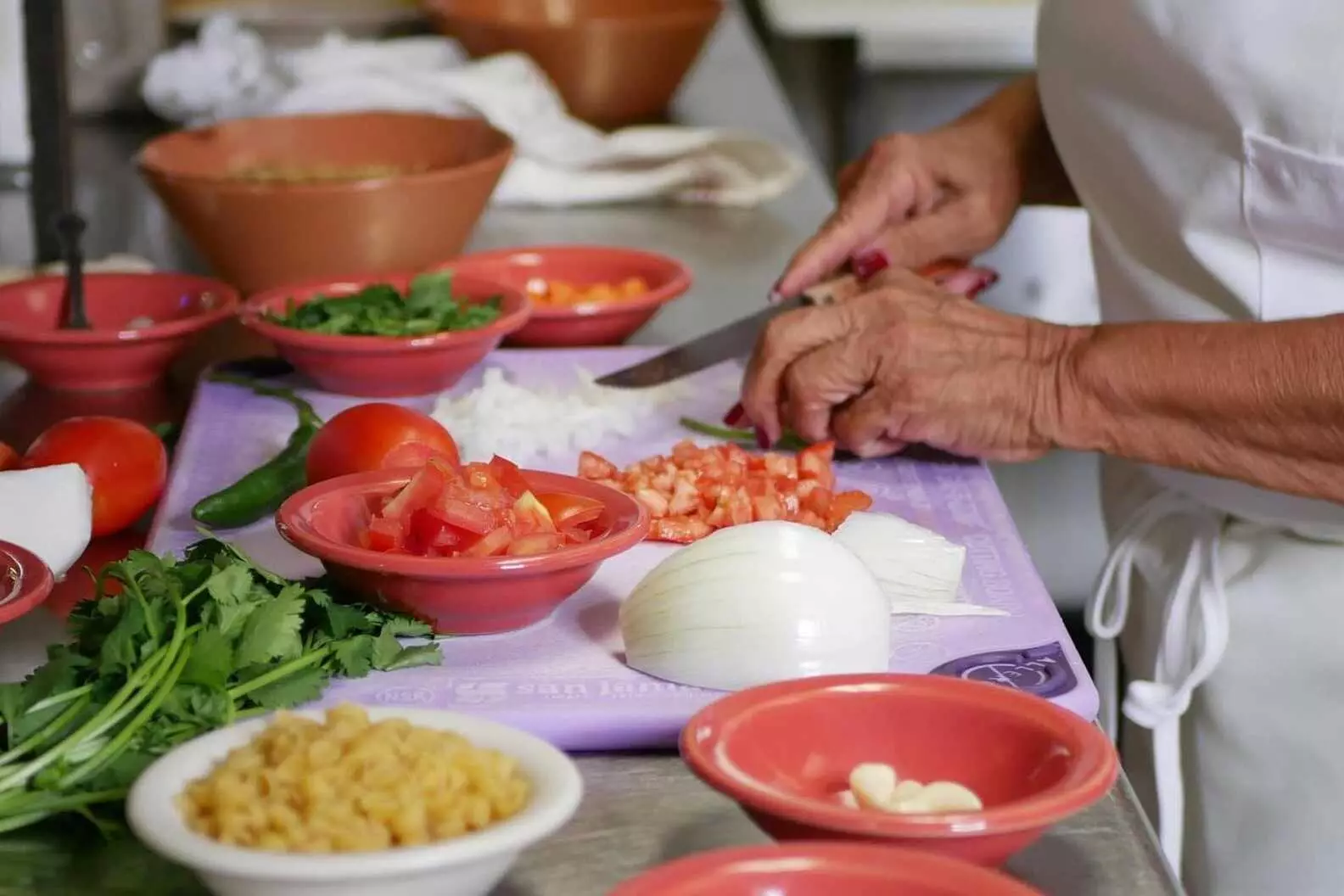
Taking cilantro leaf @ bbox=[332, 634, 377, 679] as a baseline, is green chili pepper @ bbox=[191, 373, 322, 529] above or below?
below

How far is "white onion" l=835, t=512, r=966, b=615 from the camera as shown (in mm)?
1245

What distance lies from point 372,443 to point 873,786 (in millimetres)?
616

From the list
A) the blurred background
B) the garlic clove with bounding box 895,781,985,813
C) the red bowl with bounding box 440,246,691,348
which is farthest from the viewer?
the blurred background

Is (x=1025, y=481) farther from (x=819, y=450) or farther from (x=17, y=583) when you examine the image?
(x=17, y=583)

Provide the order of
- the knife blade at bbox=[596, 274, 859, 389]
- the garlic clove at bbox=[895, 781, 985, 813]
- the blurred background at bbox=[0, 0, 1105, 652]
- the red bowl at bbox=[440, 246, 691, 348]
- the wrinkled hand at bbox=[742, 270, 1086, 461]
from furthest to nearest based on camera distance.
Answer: the blurred background at bbox=[0, 0, 1105, 652] → the red bowl at bbox=[440, 246, 691, 348] → the knife blade at bbox=[596, 274, 859, 389] → the wrinkled hand at bbox=[742, 270, 1086, 461] → the garlic clove at bbox=[895, 781, 985, 813]

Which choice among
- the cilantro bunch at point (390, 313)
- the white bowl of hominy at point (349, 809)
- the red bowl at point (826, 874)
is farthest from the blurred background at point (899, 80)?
the red bowl at point (826, 874)

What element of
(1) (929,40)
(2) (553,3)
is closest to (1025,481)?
(1) (929,40)

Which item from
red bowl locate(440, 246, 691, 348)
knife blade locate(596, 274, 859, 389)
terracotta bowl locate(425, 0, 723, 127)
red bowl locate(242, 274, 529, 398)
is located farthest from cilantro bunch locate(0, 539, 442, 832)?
terracotta bowl locate(425, 0, 723, 127)

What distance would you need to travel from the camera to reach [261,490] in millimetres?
1396

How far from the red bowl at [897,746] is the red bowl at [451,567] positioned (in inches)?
8.8

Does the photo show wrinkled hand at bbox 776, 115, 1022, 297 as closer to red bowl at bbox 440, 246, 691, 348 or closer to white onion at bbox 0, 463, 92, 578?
red bowl at bbox 440, 246, 691, 348

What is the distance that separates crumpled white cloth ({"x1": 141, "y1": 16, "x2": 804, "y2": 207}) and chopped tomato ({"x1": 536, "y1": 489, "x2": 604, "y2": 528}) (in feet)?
4.33

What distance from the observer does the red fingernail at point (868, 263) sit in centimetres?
182

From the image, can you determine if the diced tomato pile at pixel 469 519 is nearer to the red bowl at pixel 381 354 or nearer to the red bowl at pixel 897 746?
the red bowl at pixel 897 746
